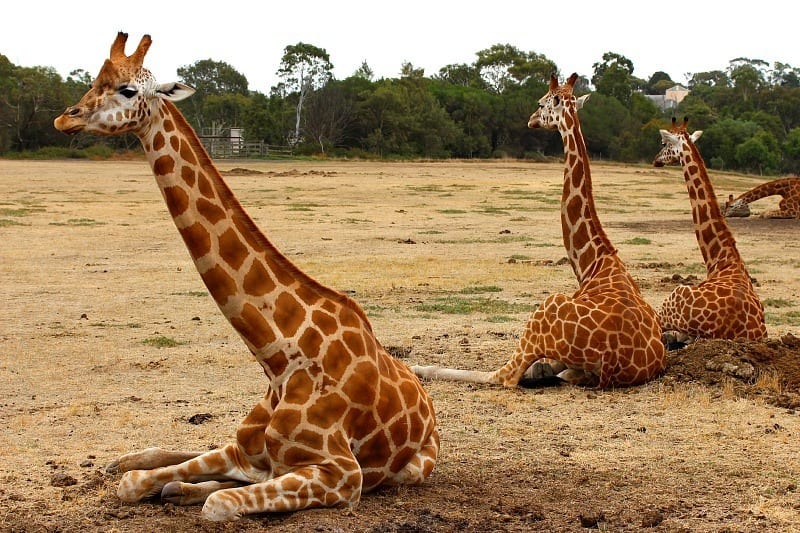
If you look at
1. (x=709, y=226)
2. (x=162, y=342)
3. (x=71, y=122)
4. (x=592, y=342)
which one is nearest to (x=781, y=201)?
(x=709, y=226)

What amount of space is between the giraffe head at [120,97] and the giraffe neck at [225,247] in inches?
4.1

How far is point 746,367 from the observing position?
352 inches

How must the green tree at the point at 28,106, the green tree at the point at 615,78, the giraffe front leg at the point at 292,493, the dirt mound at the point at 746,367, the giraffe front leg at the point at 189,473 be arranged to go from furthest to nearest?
the green tree at the point at 615,78, the green tree at the point at 28,106, the dirt mound at the point at 746,367, the giraffe front leg at the point at 189,473, the giraffe front leg at the point at 292,493

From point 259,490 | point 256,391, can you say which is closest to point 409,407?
point 259,490

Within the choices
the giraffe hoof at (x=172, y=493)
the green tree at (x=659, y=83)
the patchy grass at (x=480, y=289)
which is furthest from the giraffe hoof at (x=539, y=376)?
the green tree at (x=659, y=83)

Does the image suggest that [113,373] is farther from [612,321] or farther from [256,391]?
[612,321]

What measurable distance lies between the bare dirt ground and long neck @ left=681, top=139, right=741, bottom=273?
97 cm

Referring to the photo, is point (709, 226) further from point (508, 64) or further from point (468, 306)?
point (508, 64)

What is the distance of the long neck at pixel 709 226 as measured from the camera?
11.1 m

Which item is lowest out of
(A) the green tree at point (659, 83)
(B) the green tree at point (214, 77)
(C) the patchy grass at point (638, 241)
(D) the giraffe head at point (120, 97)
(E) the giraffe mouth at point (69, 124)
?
(C) the patchy grass at point (638, 241)

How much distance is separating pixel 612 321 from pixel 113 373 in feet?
14.0

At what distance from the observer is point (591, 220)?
979cm

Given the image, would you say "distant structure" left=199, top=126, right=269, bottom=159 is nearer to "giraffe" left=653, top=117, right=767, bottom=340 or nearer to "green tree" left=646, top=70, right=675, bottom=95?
"giraffe" left=653, top=117, right=767, bottom=340

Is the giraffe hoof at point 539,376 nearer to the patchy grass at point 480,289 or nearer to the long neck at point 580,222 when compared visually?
the long neck at point 580,222
